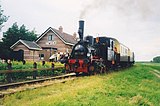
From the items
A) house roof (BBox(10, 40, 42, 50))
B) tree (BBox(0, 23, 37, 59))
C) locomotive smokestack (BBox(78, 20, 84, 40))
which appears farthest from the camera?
tree (BBox(0, 23, 37, 59))

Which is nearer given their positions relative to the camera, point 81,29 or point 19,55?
point 81,29

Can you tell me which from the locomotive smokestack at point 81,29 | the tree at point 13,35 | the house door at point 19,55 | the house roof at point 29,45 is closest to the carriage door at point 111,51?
the locomotive smokestack at point 81,29

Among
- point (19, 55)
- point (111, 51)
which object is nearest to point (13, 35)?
point (19, 55)

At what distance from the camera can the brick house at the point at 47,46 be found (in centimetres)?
4438

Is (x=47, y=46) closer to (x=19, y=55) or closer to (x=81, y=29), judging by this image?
(x=19, y=55)

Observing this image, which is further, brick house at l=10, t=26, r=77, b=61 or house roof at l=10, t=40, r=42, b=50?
brick house at l=10, t=26, r=77, b=61

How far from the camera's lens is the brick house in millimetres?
44375

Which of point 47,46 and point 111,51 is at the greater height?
point 47,46

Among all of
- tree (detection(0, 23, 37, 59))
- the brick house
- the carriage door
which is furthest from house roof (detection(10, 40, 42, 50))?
the carriage door

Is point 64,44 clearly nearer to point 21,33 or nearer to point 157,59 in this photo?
point 21,33

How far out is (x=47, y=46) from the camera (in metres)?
48.6

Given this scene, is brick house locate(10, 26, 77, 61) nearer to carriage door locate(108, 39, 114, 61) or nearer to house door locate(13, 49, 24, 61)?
house door locate(13, 49, 24, 61)

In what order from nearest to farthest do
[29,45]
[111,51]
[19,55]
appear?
[111,51]
[29,45]
[19,55]

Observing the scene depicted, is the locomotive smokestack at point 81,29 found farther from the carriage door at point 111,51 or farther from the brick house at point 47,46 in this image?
the brick house at point 47,46
